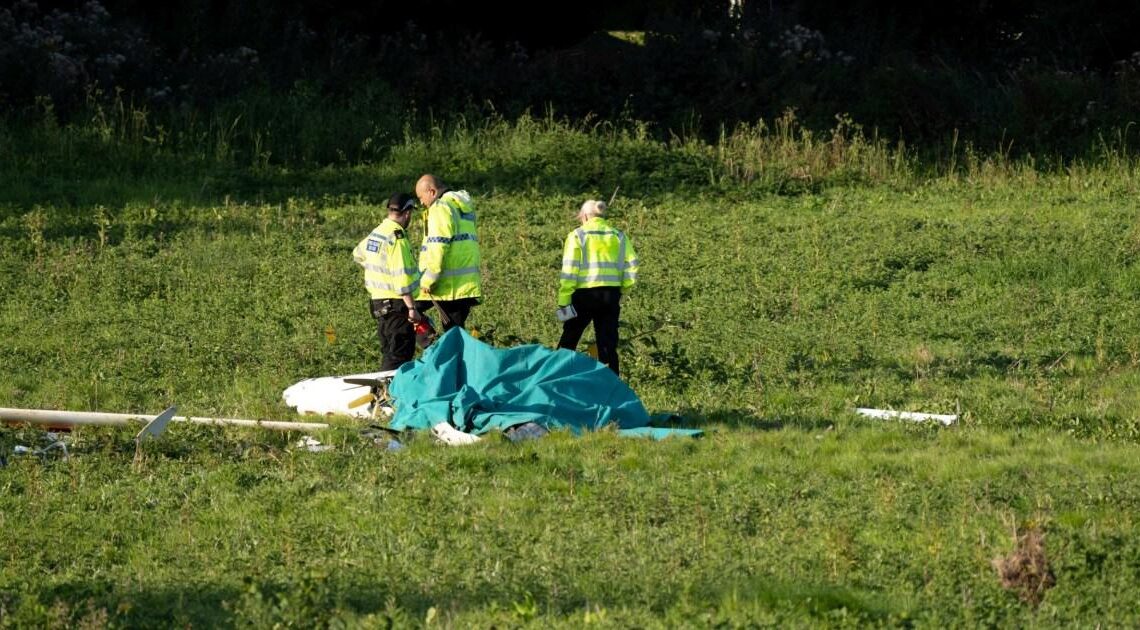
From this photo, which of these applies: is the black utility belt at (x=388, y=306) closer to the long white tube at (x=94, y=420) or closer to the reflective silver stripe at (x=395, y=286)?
the reflective silver stripe at (x=395, y=286)

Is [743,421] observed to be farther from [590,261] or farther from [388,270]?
[388,270]

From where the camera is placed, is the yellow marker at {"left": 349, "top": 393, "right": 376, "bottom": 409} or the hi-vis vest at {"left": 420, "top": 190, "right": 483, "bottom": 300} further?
the hi-vis vest at {"left": 420, "top": 190, "right": 483, "bottom": 300}

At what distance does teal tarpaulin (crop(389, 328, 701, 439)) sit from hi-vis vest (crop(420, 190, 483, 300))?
3.46ft

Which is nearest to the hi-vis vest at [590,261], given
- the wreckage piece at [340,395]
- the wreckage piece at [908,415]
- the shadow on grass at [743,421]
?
the shadow on grass at [743,421]

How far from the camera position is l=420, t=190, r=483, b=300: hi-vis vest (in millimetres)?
12508

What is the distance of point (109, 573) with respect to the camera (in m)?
7.92

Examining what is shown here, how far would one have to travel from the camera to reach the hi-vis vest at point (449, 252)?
1251 cm

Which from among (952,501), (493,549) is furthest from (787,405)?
(493,549)

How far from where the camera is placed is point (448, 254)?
12562 mm

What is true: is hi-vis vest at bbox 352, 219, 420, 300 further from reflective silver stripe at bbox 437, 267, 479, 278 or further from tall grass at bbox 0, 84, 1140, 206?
tall grass at bbox 0, 84, 1140, 206

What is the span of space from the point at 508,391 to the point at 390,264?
73.2 inches

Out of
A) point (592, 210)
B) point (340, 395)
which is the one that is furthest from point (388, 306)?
point (592, 210)

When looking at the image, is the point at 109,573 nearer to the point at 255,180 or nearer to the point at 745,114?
the point at 255,180

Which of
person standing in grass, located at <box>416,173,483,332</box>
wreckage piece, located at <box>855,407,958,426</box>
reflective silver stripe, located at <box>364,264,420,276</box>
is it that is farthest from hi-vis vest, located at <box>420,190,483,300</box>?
wreckage piece, located at <box>855,407,958,426</box>
